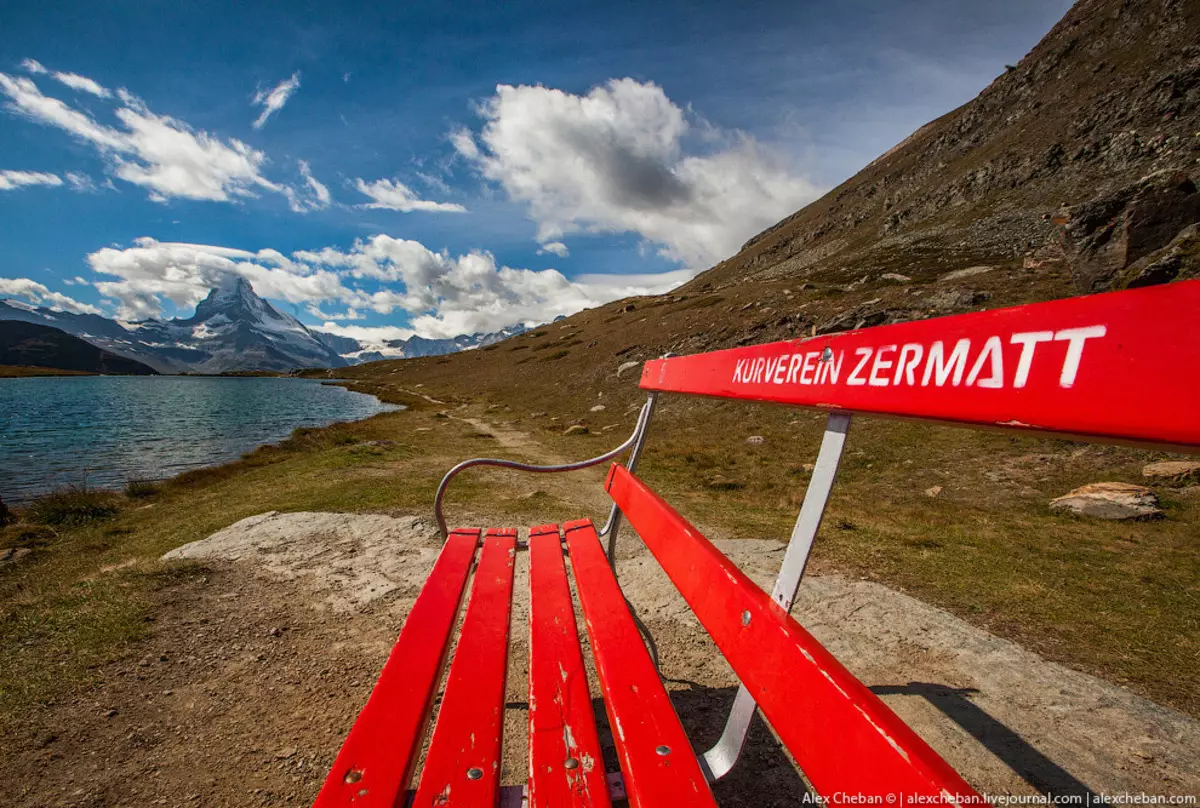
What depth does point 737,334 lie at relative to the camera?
24.7 meters

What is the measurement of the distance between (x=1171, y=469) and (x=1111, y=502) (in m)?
1.86

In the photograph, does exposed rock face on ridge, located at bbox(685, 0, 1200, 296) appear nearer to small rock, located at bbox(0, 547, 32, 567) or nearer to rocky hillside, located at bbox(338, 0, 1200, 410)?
rocky hillside, located at bbox(338, 0, 1200, 410)

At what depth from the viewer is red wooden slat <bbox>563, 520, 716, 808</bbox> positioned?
1.39 meters

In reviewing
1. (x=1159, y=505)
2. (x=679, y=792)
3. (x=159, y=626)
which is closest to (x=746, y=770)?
(x=679, y=792)

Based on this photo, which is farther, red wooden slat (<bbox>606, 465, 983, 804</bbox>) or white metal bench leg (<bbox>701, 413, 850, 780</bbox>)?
white metal bench leg (<bbox>701, 413, 850, 780</bbox>)

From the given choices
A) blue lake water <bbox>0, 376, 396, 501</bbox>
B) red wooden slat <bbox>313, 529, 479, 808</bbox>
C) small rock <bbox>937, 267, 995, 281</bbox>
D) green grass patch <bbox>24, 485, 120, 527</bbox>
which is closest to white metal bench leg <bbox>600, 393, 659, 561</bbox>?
red wooden slat <bbox>313, 529, 479, 808</bbox>

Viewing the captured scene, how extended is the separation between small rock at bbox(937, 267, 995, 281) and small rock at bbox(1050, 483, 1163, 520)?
20705mm

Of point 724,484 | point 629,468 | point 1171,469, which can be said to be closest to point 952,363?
point 629,468

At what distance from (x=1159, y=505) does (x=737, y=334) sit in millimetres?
18508

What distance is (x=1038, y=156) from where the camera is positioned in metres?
40.5

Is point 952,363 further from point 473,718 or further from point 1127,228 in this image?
point 1127,228

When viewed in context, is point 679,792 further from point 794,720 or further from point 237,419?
point 237,419

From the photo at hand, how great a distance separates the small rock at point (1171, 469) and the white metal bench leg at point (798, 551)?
10165mm

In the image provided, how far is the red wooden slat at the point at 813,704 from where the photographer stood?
92 cm
